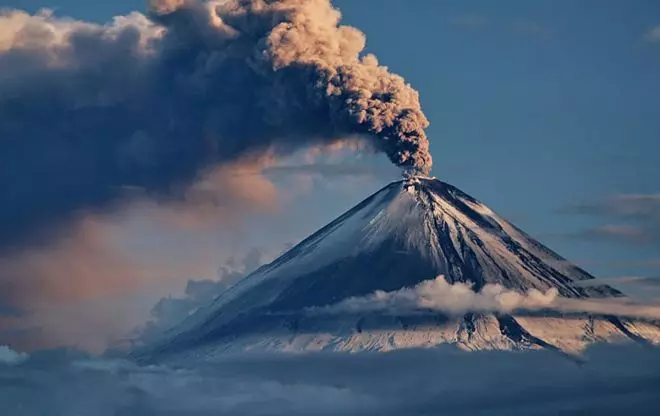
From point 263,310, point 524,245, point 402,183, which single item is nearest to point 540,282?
point 524,245

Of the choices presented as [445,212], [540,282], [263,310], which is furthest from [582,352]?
[263,310]

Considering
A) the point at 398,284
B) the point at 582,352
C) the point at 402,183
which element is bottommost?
the point at 582,352

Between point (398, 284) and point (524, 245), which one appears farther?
point (524, 245)

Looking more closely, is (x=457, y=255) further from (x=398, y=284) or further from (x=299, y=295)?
(x=299, y=295)

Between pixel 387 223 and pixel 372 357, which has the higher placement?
pixel 387 223

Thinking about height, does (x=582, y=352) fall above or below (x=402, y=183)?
below
